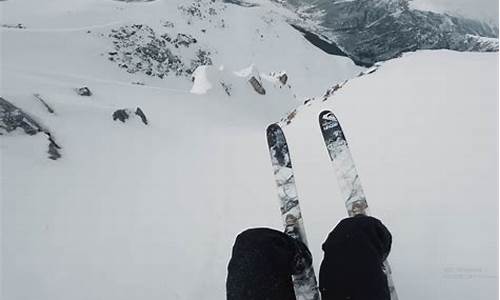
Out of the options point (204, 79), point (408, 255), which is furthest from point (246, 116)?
point (408, 255)

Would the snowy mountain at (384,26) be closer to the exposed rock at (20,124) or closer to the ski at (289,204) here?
the exposed rock at (20,124)

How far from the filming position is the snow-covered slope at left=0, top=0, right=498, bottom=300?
9.17 feet

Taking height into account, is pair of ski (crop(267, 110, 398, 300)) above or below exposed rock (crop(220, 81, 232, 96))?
above

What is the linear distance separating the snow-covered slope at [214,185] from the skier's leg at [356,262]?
729 millimetres

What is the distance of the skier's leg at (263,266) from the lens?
176 centimetres

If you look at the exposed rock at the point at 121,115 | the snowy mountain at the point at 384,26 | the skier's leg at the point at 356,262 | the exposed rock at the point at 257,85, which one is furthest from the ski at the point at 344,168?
the snowy mountain at the point at 384,26

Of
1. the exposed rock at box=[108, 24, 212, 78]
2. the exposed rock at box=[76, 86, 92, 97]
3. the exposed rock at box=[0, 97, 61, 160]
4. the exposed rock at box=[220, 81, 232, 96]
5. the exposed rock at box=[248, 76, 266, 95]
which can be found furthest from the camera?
the exposed rock at box=[108, 24, 212, 78]

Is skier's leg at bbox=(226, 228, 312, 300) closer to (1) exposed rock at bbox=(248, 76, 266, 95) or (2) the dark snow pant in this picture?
(2) the dark snow pant

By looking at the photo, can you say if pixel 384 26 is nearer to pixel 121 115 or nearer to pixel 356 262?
pixel 121 115

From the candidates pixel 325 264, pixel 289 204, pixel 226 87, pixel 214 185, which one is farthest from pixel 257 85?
pixel 325 264

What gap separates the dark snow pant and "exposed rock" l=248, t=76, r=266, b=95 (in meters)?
12.3

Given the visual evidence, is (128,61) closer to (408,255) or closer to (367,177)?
(367,177)

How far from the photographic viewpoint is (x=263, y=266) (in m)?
1.82

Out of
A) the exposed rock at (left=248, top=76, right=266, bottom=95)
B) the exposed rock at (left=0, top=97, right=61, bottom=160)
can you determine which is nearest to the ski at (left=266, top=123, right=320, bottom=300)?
the exposed rock at (left=0, top=97, right=61, bottom=160)
